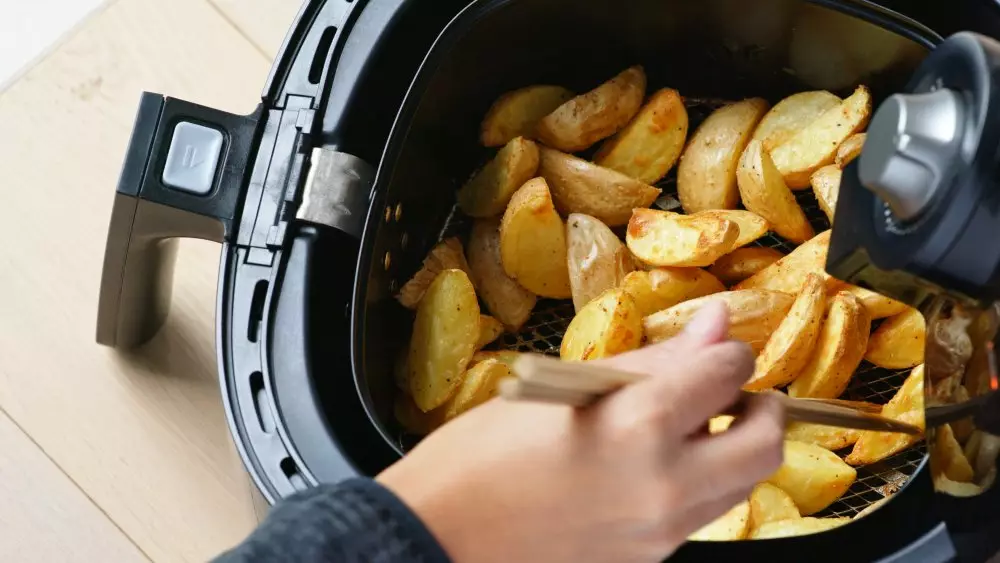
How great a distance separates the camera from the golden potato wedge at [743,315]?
62cm

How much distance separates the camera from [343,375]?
0.60 meters

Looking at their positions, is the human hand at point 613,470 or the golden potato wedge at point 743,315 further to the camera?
the golden potato wedge at point 743,315

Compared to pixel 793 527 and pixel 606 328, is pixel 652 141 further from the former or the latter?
pixel 793 527

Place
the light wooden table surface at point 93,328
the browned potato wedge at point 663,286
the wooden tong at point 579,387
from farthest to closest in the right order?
1. the light wooden table surface at point 93,328
2. the browned potato wedge at point 663,286
3. the wooden tong at point 579,387

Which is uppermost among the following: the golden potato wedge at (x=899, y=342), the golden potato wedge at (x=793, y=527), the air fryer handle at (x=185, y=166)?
the air fryer handle at (x=185, y=166)

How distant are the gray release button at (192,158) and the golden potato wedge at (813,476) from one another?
1.32 ft

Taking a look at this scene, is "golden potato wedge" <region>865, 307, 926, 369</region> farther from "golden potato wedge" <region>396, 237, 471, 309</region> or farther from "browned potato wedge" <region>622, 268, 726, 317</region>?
"golden potato wedge" <region>396, 237, 471, 309</region>

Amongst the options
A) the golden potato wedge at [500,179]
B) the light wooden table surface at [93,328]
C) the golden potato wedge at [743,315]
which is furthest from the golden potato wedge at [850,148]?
the light wooden table surface at [93,328]

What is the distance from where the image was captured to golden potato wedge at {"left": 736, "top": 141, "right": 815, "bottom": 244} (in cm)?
65

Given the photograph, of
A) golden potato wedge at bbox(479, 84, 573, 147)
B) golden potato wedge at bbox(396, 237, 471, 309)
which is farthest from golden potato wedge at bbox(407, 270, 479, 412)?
golden potato wedge at bbox(479, 84, 573, 147)

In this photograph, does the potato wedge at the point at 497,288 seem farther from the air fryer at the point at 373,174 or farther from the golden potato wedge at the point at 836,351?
the golden potato wedge at the point at 836,351

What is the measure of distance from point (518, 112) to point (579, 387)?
0.42m

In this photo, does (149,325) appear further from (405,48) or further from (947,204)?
(947,204)

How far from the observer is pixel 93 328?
873 mm
